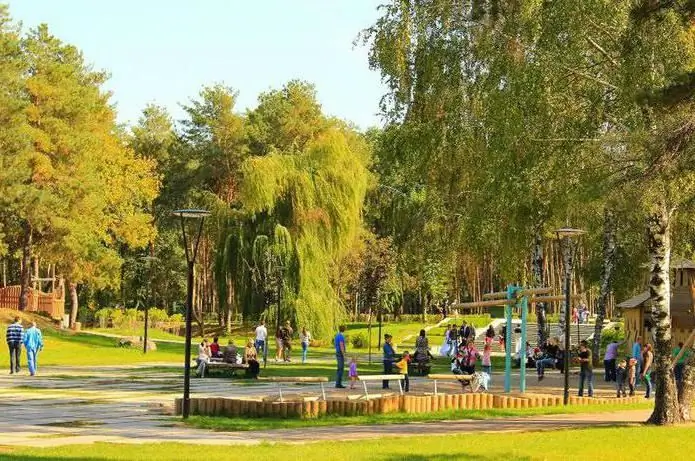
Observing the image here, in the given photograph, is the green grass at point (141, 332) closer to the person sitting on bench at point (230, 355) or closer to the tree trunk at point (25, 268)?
the tree trunk at point (25, 268)

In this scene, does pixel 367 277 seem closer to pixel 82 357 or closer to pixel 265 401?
pixel 82 357

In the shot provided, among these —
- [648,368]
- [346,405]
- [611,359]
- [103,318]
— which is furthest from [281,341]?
[103,318]

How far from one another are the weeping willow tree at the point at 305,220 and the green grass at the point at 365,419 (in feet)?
79.0

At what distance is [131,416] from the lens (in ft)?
63.6

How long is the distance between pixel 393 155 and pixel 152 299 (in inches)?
2177

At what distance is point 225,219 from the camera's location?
49.3 m

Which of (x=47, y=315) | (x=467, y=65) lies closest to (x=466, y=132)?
(x=467, y=65)

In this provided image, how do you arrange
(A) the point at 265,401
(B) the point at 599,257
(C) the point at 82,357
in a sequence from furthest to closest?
(B) the point at 599,257
(C) the point at 82,357
(A) the point at 265,401

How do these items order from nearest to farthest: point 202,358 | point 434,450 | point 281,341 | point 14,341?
point 434,450
point 202,358
point 14,341
point 281,341

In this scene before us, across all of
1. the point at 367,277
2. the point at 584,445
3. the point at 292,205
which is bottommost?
the point at 584,445

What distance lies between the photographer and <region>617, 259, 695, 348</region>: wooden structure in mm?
37594

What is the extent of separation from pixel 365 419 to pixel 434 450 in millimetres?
5396

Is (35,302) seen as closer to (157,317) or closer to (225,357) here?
(157,317)

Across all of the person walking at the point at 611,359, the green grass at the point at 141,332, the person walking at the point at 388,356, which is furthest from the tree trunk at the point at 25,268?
the person walking at the point at 611,359
